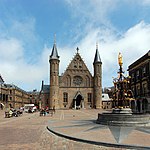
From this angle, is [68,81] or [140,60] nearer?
[140,60]

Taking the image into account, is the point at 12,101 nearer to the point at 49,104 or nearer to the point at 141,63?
the point at 49,104

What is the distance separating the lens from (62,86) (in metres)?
63.6

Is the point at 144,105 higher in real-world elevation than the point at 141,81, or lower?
lower

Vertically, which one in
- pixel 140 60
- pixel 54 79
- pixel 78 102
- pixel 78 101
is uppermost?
pixel 140 60

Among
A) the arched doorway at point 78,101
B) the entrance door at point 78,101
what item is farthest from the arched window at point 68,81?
the entrance door at point 78,101

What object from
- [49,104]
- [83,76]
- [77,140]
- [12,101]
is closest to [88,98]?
[83,76]

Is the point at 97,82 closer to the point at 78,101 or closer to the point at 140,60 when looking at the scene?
the point at 78,101

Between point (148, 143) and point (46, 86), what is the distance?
2556 inches

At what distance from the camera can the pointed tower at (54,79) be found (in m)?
60.5

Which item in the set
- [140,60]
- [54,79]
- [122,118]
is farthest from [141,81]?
[122,118]

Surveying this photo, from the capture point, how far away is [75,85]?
6469 centimetres

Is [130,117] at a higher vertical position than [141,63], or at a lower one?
lower

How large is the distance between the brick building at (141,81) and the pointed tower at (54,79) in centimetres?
2467

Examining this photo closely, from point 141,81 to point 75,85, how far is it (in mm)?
26770
